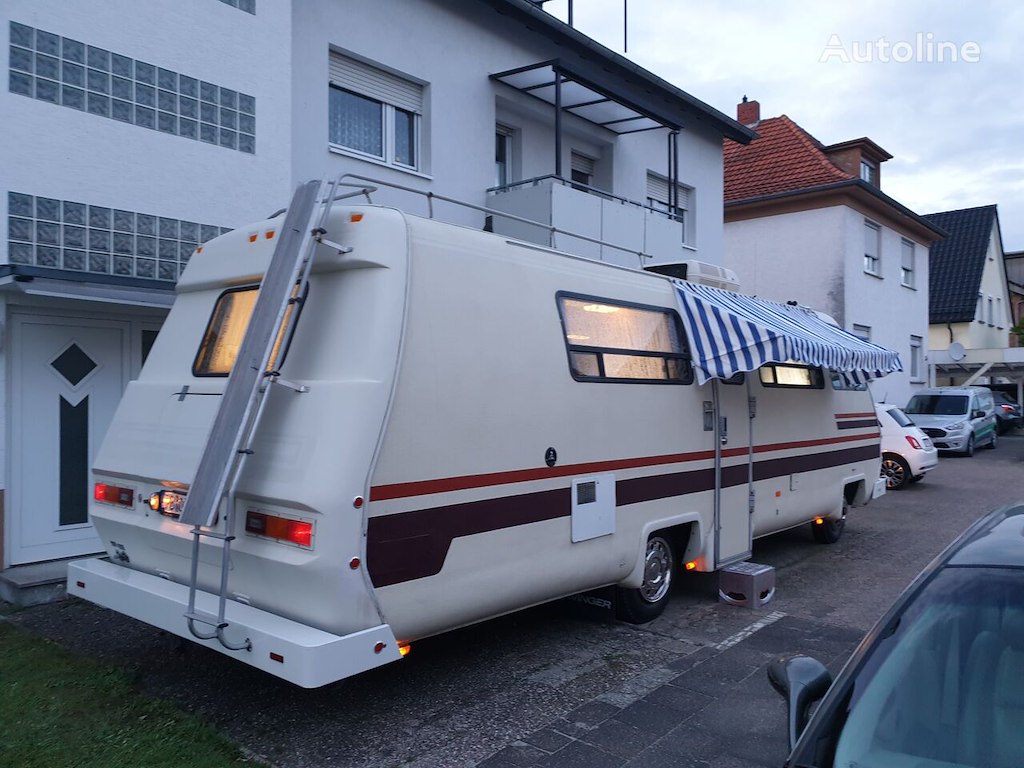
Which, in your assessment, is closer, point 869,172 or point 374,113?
point 374,113

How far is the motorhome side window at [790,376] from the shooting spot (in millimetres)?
7863

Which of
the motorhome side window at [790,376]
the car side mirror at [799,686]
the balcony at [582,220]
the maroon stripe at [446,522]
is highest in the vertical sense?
the balcony at [582,220]

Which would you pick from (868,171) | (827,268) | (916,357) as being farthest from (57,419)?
(916,357)

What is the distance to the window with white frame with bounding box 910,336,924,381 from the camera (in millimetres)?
25922

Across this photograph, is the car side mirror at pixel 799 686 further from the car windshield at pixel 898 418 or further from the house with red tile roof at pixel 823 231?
the house with red tile roof at pixel 823 231

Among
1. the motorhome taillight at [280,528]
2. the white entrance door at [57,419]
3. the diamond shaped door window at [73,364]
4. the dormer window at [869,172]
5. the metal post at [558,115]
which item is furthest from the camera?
the dormer window at [869,172]

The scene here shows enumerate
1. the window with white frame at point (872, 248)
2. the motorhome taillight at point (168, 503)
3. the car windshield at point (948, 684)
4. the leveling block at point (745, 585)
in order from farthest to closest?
1. the window with white frame at point (872, 248)
2. the leveling block at point (745, 585)
3. the motorhome taillight at point (168, 503)
4. the car windshield at point (948, 684)

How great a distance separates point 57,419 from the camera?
7.40 m

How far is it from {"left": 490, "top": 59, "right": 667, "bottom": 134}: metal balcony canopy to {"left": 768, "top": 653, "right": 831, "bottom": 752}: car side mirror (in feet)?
30.8

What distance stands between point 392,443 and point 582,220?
8.03m

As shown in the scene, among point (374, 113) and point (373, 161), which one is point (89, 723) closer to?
point (373, 161)

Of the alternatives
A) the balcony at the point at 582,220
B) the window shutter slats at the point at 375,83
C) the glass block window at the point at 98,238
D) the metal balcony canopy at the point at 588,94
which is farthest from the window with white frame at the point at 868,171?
the glass block window at the point at 98,238

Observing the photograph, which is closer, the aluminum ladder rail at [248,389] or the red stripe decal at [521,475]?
the aluminum ladder rail at [248,389]

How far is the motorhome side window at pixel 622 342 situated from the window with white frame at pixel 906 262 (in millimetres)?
21152
